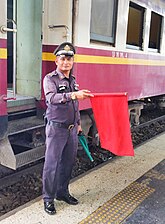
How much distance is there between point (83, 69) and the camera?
3924 mm

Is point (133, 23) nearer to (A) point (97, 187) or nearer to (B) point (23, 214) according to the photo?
(A) point (97, 187)

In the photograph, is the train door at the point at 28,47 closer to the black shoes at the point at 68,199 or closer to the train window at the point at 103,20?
the train window at the point at 103,20

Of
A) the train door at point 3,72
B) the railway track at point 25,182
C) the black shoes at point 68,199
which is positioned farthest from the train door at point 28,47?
the black shoes at point 68,199

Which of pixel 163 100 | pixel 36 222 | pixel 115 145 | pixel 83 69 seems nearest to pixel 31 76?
pixel 83 69

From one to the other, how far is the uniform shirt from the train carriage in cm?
66

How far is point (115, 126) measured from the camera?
2.98 metres

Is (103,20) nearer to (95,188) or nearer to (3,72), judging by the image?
(3,72)

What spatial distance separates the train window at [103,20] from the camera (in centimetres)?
408

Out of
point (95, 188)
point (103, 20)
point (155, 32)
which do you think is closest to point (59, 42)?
point (103, 20)

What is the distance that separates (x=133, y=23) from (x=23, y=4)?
2316 mm

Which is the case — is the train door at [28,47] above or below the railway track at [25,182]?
above

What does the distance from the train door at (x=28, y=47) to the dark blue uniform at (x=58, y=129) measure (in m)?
1.13

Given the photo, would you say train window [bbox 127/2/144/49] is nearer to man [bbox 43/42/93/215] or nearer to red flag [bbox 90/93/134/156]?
red flag [bbox 90/93/134/156]

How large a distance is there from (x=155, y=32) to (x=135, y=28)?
779 mm
